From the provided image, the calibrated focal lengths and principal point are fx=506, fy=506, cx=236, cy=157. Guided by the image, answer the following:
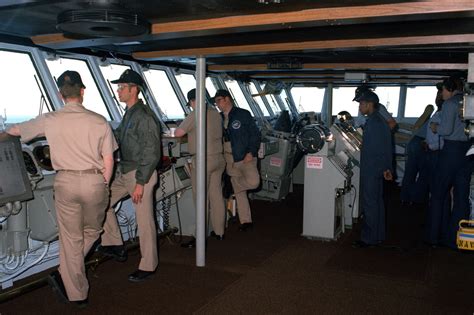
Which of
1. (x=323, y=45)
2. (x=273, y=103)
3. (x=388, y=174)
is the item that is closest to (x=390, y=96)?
(x=273, y=103)

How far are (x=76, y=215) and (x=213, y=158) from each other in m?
2.21

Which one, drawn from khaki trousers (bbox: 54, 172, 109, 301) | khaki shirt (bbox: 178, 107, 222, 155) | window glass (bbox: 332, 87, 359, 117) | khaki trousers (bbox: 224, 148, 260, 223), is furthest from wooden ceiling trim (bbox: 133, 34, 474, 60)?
window glass (bbox: 332, 87, 359, 117)

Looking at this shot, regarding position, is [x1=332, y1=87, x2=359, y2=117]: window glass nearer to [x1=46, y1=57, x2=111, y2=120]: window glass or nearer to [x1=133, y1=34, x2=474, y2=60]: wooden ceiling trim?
[x1=46, y1=57, x2=111, y2=120]: window glass

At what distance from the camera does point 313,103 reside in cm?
1435

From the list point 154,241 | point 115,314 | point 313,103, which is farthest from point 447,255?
point 313,103

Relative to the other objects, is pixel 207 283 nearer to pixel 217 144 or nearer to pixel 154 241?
pixel 154 241

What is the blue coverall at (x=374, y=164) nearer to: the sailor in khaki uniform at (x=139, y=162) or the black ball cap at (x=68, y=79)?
the sailor in khaki uniform at (x=139, y=162)

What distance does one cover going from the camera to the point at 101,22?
3.28 meters

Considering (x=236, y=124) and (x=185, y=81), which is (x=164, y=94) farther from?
(x=236, y=124)

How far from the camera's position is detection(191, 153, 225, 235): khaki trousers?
18.6 ft

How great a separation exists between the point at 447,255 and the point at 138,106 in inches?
140

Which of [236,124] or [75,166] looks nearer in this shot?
[75,166]

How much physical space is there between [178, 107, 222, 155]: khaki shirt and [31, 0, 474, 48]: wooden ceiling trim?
1312 mm

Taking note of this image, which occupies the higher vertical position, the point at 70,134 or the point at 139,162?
the point at 70,134
